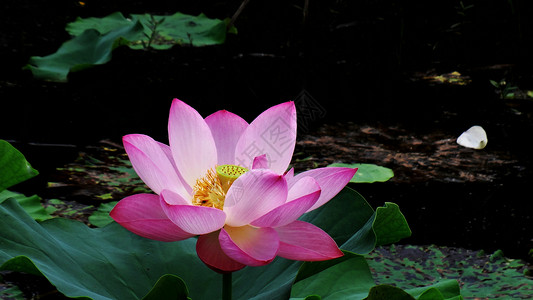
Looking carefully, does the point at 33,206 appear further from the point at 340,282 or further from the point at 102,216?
the point at 340,282

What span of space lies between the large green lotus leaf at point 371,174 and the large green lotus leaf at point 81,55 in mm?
1315

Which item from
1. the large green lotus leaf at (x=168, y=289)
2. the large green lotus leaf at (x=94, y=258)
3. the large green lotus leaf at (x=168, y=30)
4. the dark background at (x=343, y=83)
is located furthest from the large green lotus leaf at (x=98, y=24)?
the large green lotus leaf at (x=168, y=289)

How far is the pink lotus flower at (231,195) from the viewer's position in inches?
30.7

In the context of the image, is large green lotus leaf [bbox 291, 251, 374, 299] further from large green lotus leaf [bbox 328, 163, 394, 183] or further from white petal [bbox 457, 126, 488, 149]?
white petal [bbox 457, 126, 488, 149]

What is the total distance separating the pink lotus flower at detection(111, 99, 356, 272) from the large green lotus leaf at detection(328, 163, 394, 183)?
92 centimetres

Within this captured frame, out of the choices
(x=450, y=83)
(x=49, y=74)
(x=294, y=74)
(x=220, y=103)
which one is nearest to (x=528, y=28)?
(x=450, y=83)

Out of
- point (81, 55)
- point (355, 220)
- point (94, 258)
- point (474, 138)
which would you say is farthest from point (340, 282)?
point (81, 55)

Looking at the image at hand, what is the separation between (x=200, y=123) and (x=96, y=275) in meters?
0.27

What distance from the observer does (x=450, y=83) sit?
284 cm

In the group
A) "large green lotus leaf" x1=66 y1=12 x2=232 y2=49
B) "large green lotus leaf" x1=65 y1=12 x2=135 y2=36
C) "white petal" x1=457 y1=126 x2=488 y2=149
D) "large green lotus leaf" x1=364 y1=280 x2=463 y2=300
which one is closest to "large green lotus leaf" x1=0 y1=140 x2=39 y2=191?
"large green lotus leaf" x1=364 y1=280 x2=463 y2=300

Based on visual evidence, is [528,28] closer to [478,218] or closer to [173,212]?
[478,218]

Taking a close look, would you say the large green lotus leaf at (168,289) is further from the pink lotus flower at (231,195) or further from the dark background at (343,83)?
the dark background at (343,83)

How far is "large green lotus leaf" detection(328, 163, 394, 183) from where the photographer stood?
1.84 m

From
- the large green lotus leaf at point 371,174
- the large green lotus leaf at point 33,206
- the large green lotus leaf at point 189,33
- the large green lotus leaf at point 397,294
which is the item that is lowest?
the large green lotus leaf at point 33,206
